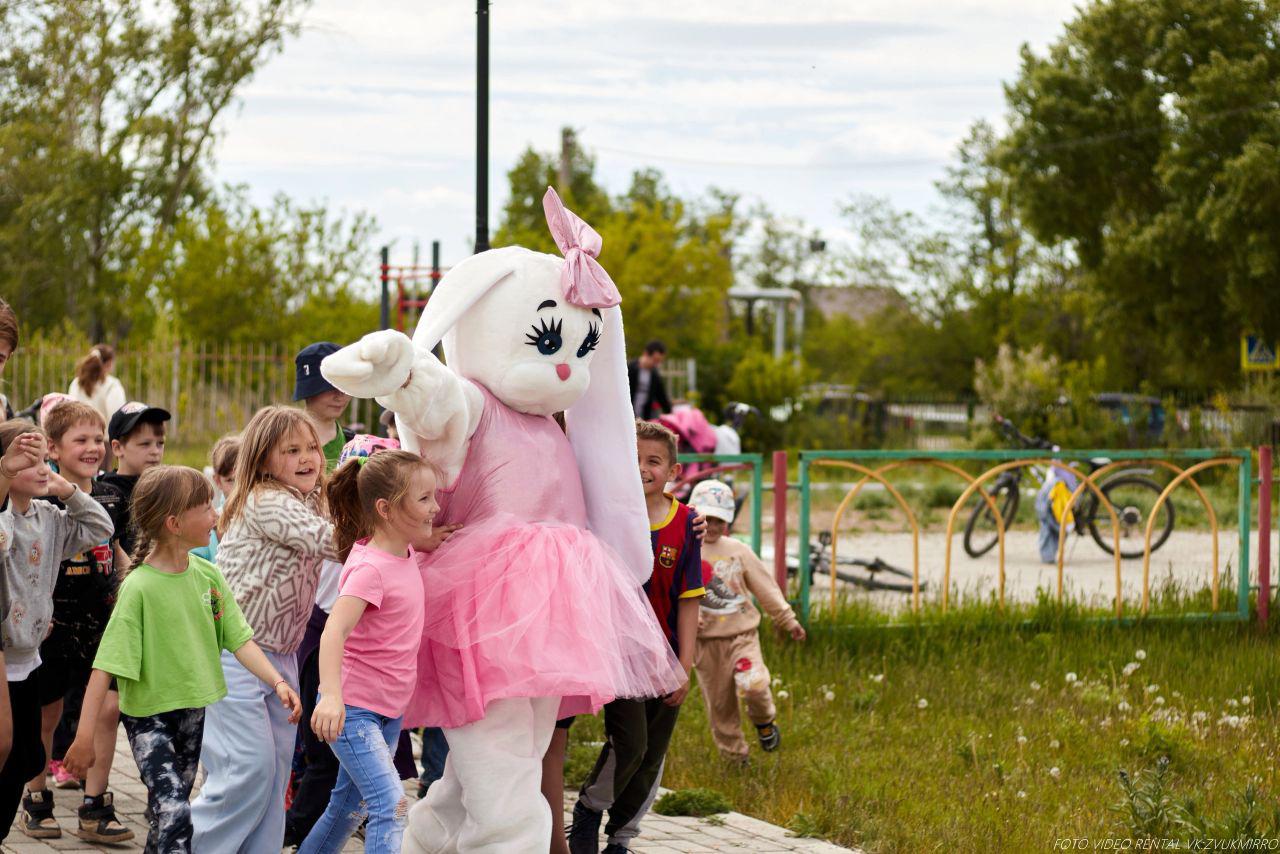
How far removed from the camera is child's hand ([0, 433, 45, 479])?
4.11 m

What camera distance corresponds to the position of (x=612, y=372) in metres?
4.42

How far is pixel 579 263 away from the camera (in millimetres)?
4270

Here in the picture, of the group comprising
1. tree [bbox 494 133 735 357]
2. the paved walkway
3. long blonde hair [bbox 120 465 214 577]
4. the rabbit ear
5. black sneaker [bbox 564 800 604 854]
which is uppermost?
tree [bbox 494 133 735 357]

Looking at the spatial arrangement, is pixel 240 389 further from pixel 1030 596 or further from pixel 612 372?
pixel 612 372

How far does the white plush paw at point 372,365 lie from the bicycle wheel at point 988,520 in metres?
9.21

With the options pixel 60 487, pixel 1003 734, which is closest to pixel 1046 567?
pixel 1003 734

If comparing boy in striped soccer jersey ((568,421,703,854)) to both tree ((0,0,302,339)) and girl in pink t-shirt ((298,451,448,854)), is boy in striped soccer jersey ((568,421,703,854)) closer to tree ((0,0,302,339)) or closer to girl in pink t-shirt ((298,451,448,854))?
girl in pink t-shirt ((298,451,448,854))

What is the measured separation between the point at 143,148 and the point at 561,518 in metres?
26.2

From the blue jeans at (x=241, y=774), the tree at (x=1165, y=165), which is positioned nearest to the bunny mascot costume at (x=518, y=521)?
the blue jeans at (x=241, y=774)

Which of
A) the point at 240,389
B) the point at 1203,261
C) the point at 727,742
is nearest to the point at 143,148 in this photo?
the point at 240,389

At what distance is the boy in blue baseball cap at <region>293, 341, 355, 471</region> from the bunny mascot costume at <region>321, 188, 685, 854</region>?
1.00 metres

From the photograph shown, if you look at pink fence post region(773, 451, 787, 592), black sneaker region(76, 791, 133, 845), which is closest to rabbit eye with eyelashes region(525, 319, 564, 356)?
black sneaker region(76, 791, 133, 845)

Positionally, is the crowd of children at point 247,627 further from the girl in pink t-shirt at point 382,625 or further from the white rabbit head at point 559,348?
the white rabbit head at point 559,348

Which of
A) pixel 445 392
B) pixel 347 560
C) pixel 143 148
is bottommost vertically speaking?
pixel 347 560
